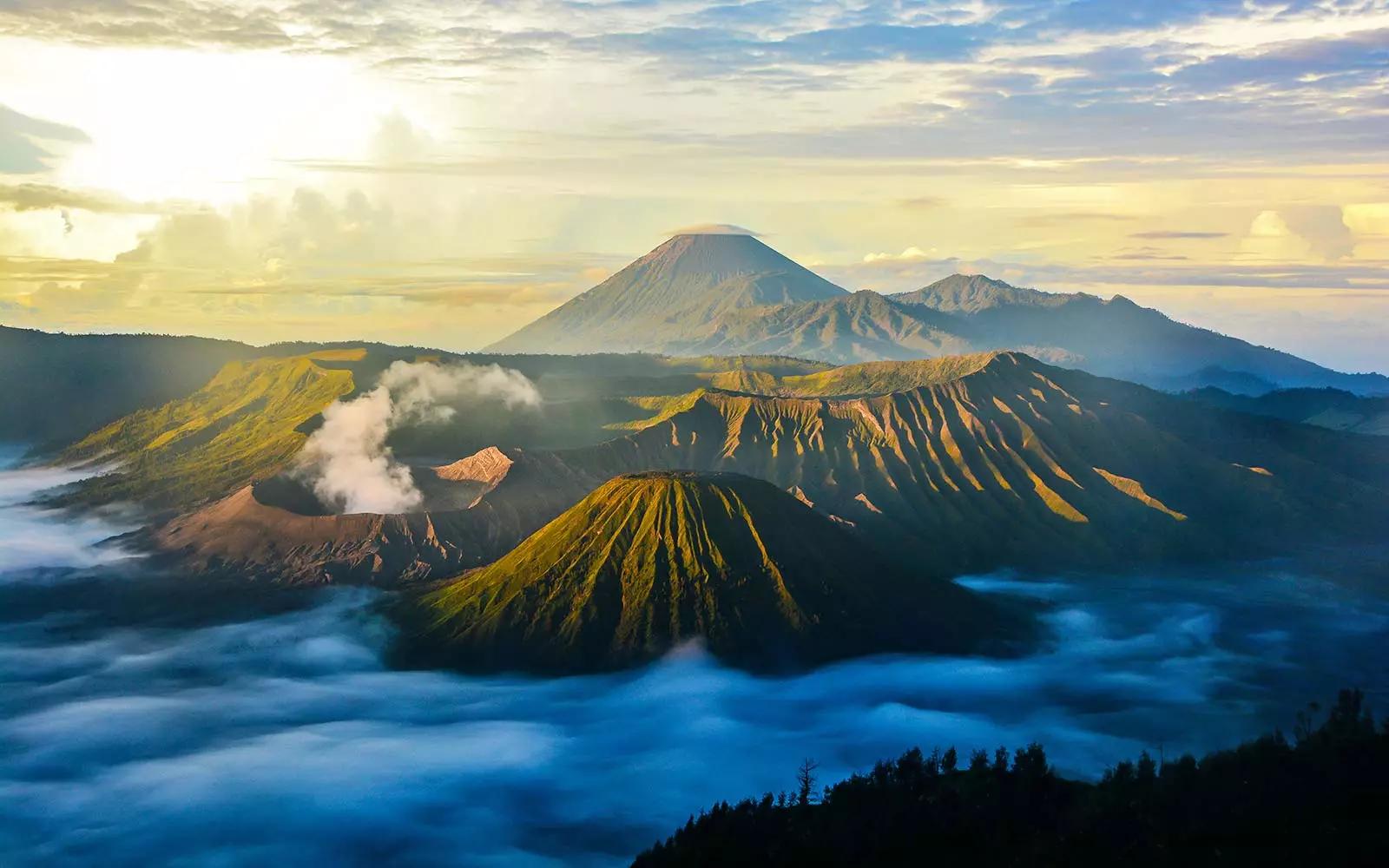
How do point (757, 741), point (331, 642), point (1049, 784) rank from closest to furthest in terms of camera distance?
point (1049, 784)
point (757, 741)
point (331, 642)

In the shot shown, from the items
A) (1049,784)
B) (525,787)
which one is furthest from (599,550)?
(1049,784)

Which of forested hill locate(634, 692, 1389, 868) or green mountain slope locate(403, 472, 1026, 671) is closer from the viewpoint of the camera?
forested hill locate(634, 692, 1389, 868)

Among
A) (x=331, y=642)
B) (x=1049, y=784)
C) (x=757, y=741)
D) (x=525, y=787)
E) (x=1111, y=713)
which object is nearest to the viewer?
(x=1049, y=784)

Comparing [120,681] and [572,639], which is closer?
[120,681]

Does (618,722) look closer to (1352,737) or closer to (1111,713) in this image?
(1111,713)

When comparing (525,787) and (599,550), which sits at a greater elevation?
(599,550)
